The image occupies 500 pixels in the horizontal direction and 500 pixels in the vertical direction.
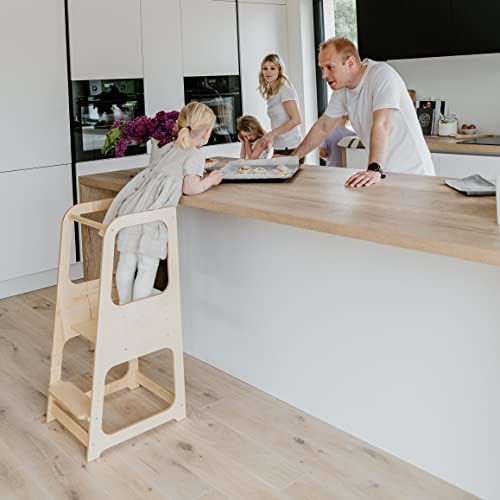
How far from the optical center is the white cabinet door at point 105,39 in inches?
163

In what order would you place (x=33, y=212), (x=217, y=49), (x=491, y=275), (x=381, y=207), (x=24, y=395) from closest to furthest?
(x=491, y=275) < (x=381, y=207) < (x=24, y=395) < (x=33, y=212) < (x=217, y=49)

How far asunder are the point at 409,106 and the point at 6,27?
7.67 feet

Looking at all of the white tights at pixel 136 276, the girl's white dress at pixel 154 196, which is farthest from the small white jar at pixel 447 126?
the white tights at pixel 136 276

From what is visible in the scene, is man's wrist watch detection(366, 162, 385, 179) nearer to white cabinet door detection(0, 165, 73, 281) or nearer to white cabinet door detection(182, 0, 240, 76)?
white cabinet door detection(0, 165, 73, 281)

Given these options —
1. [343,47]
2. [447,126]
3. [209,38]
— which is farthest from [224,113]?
[343,47]

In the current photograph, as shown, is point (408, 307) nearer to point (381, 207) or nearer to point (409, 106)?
point (381, 207)

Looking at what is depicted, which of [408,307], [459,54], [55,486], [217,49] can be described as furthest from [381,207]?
[217,49]

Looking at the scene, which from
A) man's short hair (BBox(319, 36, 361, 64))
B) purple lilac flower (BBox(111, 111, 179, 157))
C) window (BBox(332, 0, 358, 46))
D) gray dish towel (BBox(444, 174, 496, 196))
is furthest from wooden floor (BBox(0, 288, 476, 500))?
window (BBox(332, 0, 358, 46))

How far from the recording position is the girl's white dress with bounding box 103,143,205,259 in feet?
8.20

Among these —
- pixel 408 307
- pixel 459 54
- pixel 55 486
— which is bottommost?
pixel 55 486

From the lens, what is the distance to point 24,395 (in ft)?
9.37

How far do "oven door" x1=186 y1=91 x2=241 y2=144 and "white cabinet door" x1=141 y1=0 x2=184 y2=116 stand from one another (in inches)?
11.5

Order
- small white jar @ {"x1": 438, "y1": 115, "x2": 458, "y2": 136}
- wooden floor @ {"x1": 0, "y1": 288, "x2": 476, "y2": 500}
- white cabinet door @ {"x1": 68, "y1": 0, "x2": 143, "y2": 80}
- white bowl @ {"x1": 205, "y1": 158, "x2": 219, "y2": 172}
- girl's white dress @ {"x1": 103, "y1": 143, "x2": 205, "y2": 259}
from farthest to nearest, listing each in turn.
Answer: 1. small white jar @ {"x1": 438, "y1": 115, "x2": 458, "y2": 136}
2. white cabinet door @ {"x1": 68, "y1": 0, "x2": 143, "y2": 80}
3. white bowl @ {"x1": 205, "y1": 158, "x2": 219, "y2": 172}
4. girl's white dress @ {"x1": 103, "y1": 143, "x2": 205, "y2": 259}
5. wooden floor @ {"x1": 0, "y1": 288, "x2": 476, "y2": 500}

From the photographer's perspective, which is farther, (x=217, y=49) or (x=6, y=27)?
(x=217, y=49)
